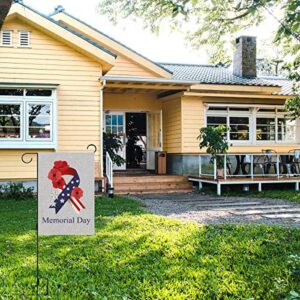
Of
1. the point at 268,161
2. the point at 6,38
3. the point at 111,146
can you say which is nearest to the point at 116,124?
the point at 111,146

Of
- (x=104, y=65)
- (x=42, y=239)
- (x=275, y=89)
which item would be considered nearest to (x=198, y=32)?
(x=275, y=89)

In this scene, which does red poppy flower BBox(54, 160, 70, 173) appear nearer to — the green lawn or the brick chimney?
the green lawn

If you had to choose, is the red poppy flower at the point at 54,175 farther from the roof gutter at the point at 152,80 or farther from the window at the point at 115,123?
the window at the point at 115,123

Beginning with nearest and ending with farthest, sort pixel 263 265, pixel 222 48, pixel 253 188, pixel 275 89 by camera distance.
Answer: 1. pixel 263 265
2. pixel 253 188
3. pixel 275 89
4. pixel 222 48

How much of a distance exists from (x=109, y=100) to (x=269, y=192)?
6885 mm

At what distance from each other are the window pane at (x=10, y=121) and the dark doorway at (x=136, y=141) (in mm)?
5865

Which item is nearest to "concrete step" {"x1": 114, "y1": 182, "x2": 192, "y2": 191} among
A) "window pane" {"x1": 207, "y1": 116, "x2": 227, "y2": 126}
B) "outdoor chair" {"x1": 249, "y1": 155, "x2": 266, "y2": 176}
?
"outdoor chair" {"x1": 249, "y1": 155, "x2": 266, "y2": 176}

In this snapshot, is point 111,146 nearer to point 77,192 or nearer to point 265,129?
point 265,129

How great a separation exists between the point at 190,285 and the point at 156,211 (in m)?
4.89

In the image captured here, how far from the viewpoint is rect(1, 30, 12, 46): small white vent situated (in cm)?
1193

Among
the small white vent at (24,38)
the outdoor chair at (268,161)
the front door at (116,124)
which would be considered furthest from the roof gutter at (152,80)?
the outdoor chair at (268,161)

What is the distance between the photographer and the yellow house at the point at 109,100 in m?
11.9

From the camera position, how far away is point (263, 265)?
16.1 ft

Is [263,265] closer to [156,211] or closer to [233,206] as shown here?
[156,211]
